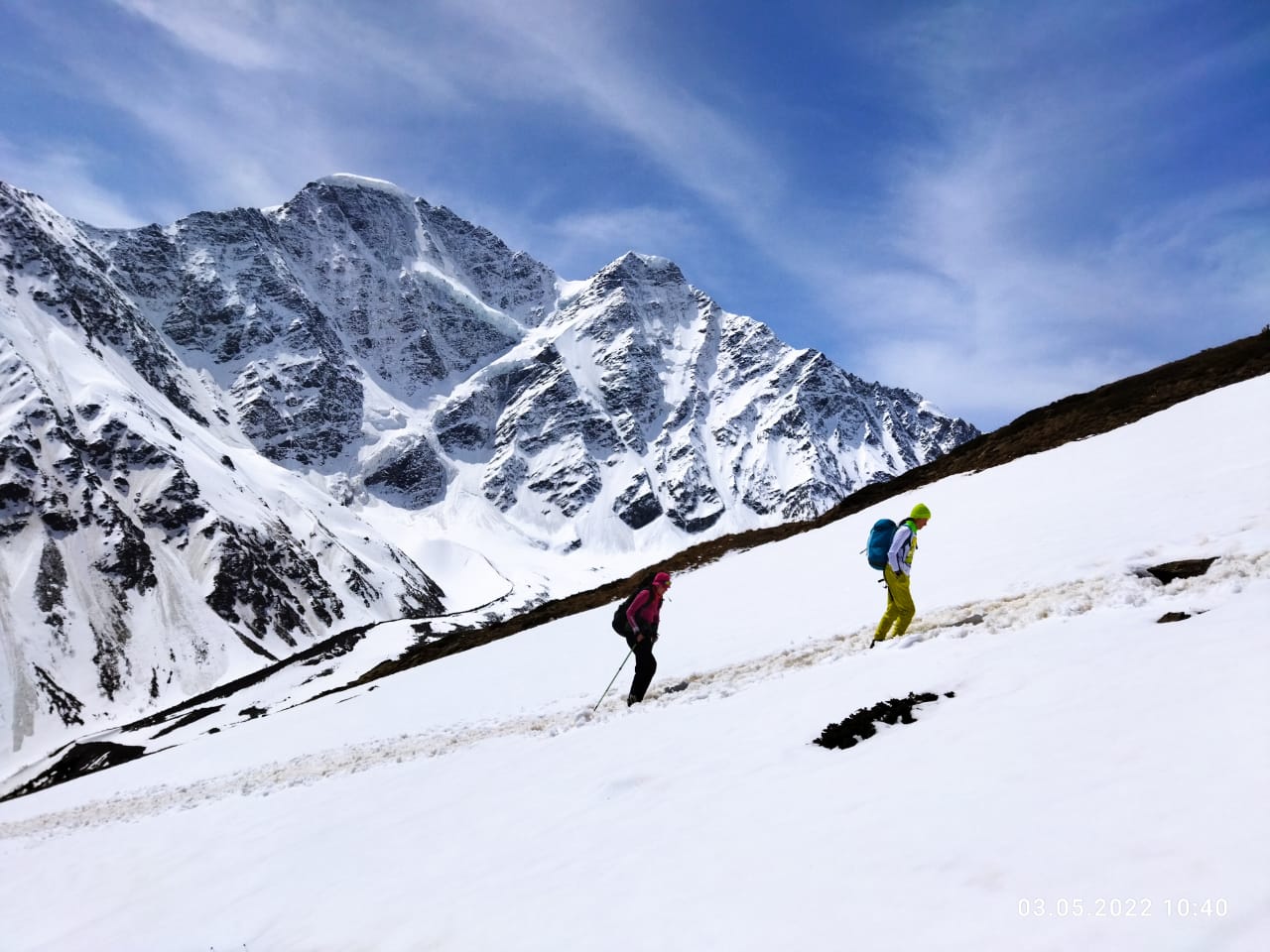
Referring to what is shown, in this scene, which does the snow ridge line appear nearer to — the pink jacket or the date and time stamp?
the pink jacket

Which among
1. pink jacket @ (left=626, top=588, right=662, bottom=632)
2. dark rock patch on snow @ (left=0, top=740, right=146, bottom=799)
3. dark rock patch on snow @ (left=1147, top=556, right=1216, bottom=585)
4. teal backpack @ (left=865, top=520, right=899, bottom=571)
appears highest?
teal backpack @ (left=865, top=520, right=899, bottom=571)

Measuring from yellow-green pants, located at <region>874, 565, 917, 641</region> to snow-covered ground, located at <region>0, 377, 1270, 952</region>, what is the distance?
0.38m

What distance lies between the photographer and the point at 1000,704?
6996 mm

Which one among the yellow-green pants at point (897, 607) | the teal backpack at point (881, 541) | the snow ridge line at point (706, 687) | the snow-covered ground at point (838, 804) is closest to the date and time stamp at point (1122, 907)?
the snow-covered ground at point (838, 804)

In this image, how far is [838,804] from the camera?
5.95m

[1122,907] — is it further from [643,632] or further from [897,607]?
[643,632]

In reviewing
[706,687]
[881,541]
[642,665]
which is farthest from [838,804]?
[642,665]

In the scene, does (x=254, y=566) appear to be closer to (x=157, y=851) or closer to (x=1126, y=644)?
(x=157, y=851)

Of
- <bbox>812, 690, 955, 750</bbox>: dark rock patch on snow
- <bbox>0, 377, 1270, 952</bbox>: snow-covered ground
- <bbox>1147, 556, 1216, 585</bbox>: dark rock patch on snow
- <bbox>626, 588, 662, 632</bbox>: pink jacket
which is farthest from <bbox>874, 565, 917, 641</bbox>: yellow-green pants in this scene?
<bbox>812, 690, 955, 750</bbox>: dark rock patch on snow

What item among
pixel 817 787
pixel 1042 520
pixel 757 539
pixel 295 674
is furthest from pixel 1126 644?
pixel 295 674

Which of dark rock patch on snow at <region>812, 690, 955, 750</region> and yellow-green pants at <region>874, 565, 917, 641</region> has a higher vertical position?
yellow-green pants at <region>874, 565, 917, 641</region>

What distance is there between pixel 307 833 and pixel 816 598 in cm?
1538

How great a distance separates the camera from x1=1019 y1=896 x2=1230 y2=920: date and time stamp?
10.9 feet

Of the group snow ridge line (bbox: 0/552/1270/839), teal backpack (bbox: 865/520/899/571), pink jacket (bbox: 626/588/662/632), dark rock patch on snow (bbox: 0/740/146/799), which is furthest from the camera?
dark rock patch on snow (bbox: 0/740/146/799)
